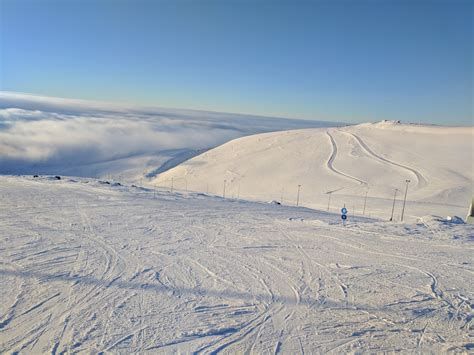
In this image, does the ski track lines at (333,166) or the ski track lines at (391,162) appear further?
the ski track lines at (333,166)

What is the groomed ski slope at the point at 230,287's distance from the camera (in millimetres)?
8797

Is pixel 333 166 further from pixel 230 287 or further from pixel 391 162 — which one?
pixel 230 287

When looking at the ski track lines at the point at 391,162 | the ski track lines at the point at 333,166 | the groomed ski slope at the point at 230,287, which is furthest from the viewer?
the ski track lines at the point at 333,166

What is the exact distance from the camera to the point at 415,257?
15734 mm

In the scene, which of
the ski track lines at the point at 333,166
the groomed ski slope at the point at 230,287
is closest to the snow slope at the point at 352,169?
the ski track lines at the point at 333,166

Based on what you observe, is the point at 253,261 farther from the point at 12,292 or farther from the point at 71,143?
the point at 71,143

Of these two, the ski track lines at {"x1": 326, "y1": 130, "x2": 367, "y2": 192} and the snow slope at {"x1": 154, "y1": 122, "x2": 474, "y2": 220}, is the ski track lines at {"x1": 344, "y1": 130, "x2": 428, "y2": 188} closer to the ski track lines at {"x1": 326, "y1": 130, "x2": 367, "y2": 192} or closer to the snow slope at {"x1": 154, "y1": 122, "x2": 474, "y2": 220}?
the snow slope at {"x1": 154, "y1": 122, "x2": 474, "y2": 220}

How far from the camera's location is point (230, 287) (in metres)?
11.8

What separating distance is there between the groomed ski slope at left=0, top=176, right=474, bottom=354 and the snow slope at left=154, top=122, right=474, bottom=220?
81.3 feet

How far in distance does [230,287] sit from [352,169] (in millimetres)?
56700

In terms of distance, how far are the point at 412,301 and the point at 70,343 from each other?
9570 millimetres

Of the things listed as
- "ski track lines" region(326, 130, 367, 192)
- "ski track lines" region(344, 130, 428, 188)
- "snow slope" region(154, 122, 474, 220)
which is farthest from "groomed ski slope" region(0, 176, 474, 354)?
"ski track lines" region(344, 130, 428, 188)

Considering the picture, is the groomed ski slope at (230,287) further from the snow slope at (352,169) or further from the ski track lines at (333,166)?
the ski track lines at (333,166)

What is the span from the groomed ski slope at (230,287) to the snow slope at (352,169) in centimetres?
2478
